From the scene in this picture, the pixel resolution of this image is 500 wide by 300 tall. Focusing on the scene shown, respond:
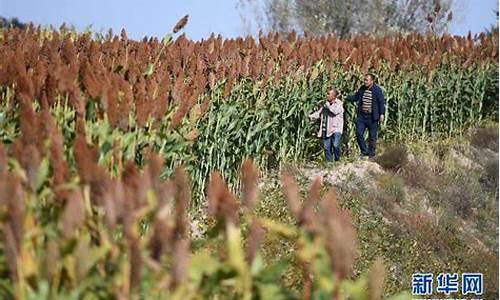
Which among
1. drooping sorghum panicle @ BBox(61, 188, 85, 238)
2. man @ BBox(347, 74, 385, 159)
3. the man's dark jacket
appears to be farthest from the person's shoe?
drooping sorghum panicle @ BBox(61, 188, 85, 238)

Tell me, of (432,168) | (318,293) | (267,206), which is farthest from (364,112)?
(318,293)

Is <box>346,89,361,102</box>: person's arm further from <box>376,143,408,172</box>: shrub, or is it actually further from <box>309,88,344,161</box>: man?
<box>376,143,408,172</box>: shrub

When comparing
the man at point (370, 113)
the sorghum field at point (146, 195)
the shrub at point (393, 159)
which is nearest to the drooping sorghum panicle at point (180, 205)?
the sorghum field at point (146, 195)

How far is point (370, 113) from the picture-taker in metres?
10.4

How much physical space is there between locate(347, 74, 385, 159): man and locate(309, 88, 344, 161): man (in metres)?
0.54

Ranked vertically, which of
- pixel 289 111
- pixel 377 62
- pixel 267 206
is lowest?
pixel 267 206

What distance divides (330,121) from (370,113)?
30.1 inches

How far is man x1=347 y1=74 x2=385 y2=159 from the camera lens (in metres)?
10.4

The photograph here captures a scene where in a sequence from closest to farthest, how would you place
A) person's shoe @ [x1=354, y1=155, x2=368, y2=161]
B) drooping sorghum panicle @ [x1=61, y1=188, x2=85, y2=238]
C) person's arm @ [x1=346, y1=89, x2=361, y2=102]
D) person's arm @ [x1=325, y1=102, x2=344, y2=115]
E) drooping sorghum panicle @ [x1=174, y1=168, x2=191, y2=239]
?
drooping sorghum panicle @ [x1=61, y1=188, x2=85, y2=238], drooping sorghum panicle @ [x1=174, y1=168, x2=191, y2=239], person's arm @ [x1=325, y1=102, x2=344, y2=115], person's shoe @ [x1=354, y1=155, x2=368, y2=161], person's arm @ [x1=346, y1=89, x2=361, y2=102]

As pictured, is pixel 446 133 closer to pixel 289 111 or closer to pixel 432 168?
pixel 432 168

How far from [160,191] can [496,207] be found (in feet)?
24.0

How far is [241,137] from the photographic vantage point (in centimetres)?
824

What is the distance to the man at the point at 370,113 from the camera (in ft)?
34.0

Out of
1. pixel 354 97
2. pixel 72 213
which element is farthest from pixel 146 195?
pixel 354 97
